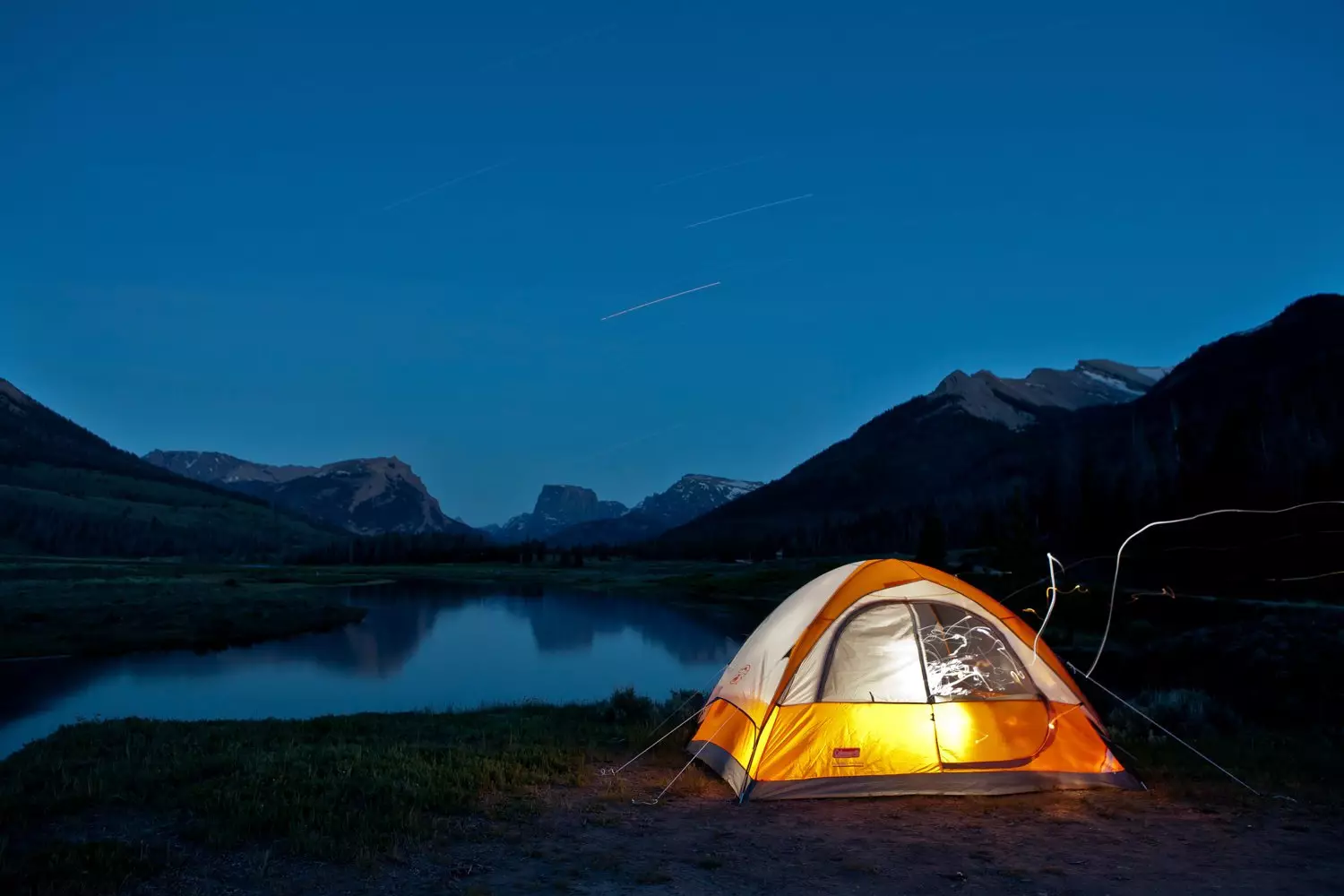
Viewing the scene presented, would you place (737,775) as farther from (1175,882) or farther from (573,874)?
(1175,882)

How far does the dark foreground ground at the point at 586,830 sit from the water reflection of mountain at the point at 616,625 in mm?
27806

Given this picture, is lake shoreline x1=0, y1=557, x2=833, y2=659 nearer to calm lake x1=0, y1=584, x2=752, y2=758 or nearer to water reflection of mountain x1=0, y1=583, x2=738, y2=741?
water reflection of mountain x1=0, y1=583, x2=738, y2=741

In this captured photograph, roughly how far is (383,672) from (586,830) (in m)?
29.2

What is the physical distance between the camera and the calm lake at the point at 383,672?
2614 centimetres

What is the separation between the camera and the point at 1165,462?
104m

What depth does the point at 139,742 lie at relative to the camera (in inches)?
500

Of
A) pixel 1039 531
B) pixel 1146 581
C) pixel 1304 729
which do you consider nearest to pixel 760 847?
pixel 1304 729

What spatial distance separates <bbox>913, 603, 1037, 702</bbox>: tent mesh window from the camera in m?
10.4

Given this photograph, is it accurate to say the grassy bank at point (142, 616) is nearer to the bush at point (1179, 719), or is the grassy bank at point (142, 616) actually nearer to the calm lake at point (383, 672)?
the calm lake at point (383, 672)

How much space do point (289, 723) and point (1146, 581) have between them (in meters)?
54.8

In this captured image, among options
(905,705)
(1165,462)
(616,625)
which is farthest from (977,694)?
(1165,462)

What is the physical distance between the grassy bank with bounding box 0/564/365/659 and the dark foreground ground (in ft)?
106

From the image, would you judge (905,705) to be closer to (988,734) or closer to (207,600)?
(988,734)

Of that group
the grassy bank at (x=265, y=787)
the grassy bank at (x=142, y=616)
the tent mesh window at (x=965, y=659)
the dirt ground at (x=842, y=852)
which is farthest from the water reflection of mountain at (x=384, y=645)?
the tent mesh window at (x=965, y=659)
